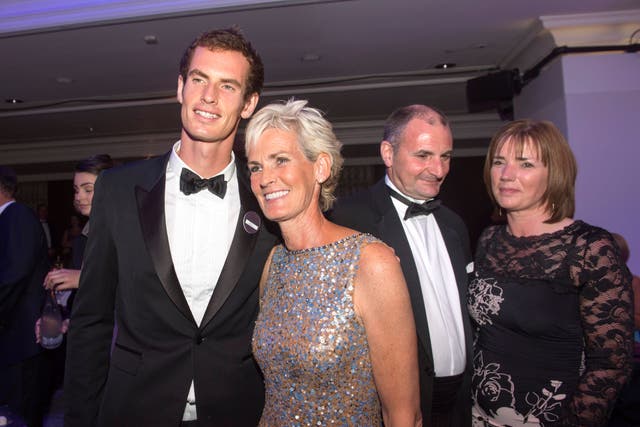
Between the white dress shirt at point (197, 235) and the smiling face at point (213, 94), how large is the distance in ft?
0.61

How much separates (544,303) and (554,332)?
114mm

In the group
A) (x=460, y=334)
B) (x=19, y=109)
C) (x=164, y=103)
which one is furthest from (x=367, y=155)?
(x=460, y=334)

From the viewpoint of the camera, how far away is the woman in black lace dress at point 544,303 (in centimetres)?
167

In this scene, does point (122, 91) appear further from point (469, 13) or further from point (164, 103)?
point (469, 13)

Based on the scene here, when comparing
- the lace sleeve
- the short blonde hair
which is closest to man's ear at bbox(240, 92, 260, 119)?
the short blonde hair

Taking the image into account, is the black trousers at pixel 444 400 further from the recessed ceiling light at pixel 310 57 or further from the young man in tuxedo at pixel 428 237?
the recessed ceiling light at pixel 310 57

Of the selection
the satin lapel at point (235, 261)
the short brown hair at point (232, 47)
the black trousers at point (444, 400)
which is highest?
the short brown hair at point (232, 47)

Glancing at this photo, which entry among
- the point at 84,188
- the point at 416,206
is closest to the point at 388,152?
the point at 416,206

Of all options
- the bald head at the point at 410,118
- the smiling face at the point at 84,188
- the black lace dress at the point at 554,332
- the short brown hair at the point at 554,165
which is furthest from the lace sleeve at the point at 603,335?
the smiling face at the point at 84,188

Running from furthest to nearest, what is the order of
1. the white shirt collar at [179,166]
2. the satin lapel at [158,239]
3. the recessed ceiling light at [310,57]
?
1. the recessed ceiling light at [310,57]
2. the white shirt collar at [179,166]
3. the satin lapel at [158,239]

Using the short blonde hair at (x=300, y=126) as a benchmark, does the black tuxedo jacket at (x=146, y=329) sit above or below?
below

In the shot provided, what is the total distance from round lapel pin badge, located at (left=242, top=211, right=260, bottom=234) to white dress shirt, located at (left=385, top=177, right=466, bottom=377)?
802 mm

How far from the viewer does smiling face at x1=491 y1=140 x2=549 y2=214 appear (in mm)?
1924

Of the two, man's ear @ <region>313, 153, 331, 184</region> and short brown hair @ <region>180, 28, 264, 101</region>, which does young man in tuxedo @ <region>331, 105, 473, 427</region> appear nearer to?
man's ear @ <region>313, 153, 331, 184</region>
